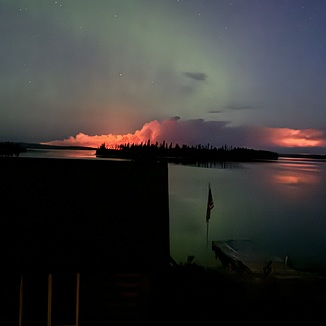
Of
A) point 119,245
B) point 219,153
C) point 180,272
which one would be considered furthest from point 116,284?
point 219,153

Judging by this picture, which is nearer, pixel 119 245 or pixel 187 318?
pixel 119 245

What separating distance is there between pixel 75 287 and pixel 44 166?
11.2 feet

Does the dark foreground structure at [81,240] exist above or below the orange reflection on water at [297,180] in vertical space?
above

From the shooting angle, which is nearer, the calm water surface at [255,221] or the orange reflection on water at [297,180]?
the calm water surface at [255,221]

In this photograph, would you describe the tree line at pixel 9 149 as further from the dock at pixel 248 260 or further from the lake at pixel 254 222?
the dock at pixel 248 260

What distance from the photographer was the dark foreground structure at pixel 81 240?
968cm

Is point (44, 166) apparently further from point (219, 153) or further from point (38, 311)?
point (219, 153)

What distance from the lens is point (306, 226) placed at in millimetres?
60656

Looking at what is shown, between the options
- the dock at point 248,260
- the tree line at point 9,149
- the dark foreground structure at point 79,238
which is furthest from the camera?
the tree line at point 9,149

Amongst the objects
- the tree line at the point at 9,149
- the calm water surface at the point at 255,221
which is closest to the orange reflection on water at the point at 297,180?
the calm water surface at the point at 255,221

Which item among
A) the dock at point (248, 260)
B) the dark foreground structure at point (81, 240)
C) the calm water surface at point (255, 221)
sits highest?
the dark foreground structure at point (81, 240)

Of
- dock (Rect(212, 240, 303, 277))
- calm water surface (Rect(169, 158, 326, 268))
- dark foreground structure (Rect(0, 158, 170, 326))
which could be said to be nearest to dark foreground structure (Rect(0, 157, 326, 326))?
dark foreground structure (Rect(0, 158, 170, 326))

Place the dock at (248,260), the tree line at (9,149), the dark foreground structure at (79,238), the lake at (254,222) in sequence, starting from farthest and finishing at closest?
the tree line at (9,149) < the lake at (254,222) < the dock at (248,260) < the dark foreground structure at (79,238)

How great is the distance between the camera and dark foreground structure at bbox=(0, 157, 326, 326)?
31.8 ft
